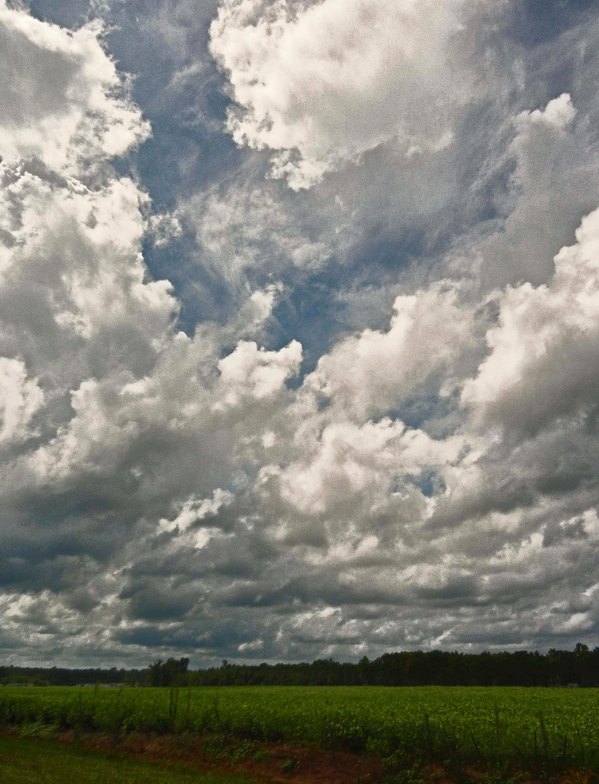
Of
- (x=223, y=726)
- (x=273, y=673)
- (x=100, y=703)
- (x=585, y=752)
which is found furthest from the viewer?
(x=273, y=673)

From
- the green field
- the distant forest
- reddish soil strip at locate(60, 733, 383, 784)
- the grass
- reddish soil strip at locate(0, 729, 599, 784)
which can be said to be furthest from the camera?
the distant forest

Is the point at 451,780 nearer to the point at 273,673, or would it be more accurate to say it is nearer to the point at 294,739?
the point at 294,739

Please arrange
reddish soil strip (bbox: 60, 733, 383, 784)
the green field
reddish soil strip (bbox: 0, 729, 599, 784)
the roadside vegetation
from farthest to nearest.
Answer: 1. reddish soil strip (bbox: 60, 733, 383, 784)
2. the green field
3. the roadside vegetation
4. reddish soil strip (bbox: 0, 729, 599, 784)

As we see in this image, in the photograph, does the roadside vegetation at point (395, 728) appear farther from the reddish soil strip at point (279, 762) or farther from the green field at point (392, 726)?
the reddish soil strip at point (279, 762)

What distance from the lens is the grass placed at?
2406 cm

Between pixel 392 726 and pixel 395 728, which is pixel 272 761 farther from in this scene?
pixel 395 728

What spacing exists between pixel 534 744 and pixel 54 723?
3775cm

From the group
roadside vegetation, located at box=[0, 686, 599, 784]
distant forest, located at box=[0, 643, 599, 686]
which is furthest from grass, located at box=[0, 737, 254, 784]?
distant forest, located at box=[0, 643, 599, 686]

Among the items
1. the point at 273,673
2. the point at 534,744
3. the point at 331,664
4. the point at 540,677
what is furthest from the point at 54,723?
the point at 331,664

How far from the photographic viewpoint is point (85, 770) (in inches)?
1080

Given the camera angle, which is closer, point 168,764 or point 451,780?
point 451,780

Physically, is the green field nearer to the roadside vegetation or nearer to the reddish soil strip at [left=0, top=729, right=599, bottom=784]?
the roadside vegetation

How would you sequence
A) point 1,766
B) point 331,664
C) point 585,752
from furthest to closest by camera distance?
point 331,664
point 1,766
point 585,752

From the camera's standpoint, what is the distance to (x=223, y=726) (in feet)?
116
